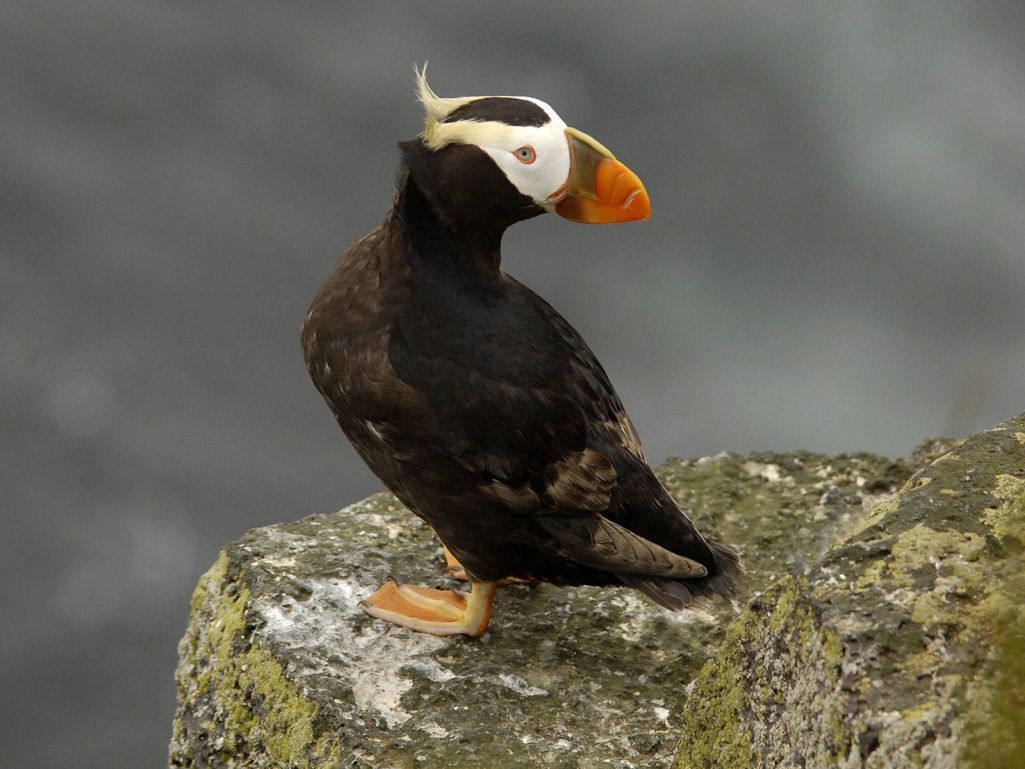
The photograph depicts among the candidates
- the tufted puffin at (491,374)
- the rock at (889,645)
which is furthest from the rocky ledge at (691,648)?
the tufted puffin at (491,374)

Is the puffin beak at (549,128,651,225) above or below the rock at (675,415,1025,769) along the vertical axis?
above

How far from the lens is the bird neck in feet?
15.1

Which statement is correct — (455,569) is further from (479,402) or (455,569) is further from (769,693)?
(769,693)

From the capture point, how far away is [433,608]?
5129 millimetres

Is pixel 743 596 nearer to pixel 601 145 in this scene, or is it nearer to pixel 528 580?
pixel 528 580

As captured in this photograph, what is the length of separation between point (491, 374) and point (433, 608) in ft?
3.57

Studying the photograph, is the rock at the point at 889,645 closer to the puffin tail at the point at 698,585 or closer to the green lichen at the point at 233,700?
the puffin tail at the point at 698,585

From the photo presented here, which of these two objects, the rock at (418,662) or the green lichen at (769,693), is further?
the rock at (418,662)

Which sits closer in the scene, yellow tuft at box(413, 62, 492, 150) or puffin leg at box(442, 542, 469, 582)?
yellow tuft at box(413, 62, 492, 150)

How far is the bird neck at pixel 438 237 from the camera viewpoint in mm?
4617

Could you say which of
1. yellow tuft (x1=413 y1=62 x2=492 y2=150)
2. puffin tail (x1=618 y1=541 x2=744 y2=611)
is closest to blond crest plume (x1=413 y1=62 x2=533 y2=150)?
yellow tuft (x1=413 y1=62 x2=492 y2=150)

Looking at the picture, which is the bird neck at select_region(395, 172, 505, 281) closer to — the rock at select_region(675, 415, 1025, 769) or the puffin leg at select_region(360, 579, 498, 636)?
the puffin leg at select_region(360, 579, 498, 636)

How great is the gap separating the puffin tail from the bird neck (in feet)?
4.13

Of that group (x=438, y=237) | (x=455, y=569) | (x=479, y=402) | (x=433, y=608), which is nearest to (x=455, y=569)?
(x=455, y=569)
